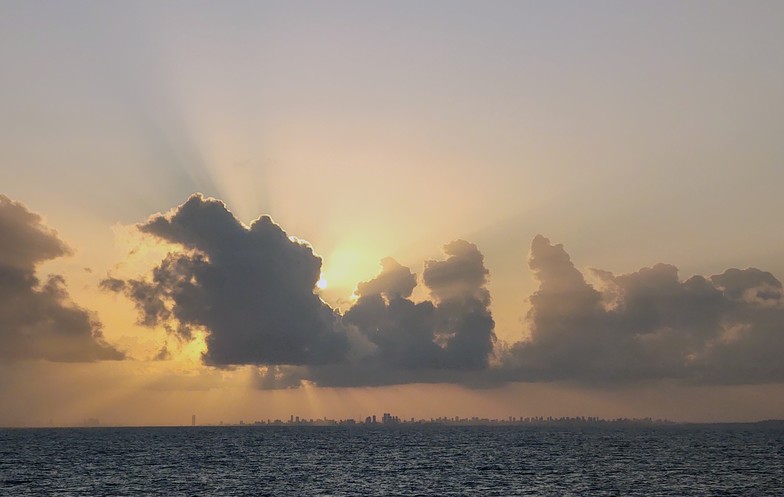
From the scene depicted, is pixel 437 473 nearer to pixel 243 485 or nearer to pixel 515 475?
pixel 515 475

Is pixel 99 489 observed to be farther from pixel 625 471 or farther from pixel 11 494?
pixel 625 471

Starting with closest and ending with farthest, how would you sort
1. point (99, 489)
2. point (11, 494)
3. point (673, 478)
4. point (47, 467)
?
point (11, 494)
point (99, 489)
point (673, 478)
point (47, 467)

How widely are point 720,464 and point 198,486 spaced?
117 metres

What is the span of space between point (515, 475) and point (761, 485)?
42091mm

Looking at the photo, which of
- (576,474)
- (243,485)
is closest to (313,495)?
(243,485)

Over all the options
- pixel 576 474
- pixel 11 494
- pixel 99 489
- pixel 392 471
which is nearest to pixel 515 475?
pixel 576 474

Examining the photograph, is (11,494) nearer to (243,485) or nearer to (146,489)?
(146,489)

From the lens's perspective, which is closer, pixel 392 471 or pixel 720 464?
pixel 392 471

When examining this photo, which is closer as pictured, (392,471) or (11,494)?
(11,494)

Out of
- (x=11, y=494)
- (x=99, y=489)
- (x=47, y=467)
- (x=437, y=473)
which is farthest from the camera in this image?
(x=47, y=467)

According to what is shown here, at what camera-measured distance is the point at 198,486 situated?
134 m

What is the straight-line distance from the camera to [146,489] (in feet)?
422

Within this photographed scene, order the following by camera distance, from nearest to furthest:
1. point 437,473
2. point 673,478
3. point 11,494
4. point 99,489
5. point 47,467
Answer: point 11,494
point 99,489
point 673,478
point 437,473
point 47,467

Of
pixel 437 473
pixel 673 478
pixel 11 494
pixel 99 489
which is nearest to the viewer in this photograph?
pixel 11 494
